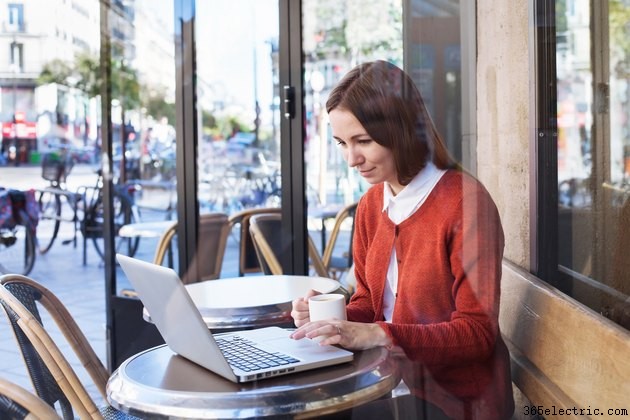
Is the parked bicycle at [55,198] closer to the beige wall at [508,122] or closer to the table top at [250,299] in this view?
the table top at [250,299]

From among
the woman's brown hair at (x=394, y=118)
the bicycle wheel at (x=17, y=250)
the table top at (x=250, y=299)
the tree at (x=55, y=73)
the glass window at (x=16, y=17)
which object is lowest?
the bicycle wheel at (x=17, y=250)

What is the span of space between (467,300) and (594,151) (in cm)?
35

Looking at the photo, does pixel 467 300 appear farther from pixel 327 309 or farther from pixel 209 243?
pixel 209 243

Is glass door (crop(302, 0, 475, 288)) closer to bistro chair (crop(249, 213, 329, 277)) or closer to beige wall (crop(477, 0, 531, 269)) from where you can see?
bistro chair (crop(249, 213, 329, 277))

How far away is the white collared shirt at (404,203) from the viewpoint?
1542 millimetres

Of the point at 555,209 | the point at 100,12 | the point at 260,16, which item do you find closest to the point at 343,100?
the point at 555,209

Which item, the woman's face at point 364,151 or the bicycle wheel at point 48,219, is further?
the bicycle wheel at point 48,219

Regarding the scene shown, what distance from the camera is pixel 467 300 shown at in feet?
4.60

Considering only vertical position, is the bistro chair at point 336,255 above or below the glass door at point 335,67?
below

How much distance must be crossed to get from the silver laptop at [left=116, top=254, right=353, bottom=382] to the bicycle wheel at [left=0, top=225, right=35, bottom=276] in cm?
378

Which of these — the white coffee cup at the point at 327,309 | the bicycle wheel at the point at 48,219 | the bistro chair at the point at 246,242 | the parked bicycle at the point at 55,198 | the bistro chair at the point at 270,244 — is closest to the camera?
the white coffee cup at the point at 327,309

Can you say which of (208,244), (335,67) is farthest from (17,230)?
(335,67)

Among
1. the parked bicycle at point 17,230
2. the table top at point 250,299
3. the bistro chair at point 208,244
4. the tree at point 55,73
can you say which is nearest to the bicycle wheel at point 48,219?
the parked bicycle at point 17,230

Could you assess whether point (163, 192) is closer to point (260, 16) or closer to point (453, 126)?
point (260, 16)
